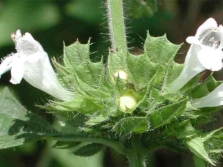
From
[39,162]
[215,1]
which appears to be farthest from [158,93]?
[215,1]

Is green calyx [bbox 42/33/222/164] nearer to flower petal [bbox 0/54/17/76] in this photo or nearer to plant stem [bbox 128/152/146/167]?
plant stem [bbox 128/152/146/167]

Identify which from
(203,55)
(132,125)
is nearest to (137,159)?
(132,125)

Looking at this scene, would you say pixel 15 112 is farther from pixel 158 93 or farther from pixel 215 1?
pixel 215 1

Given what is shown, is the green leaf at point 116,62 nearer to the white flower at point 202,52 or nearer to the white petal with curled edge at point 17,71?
the white flower at point 202,52

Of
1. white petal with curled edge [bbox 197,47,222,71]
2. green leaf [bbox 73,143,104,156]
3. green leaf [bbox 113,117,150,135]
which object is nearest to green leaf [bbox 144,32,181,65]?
white petal with curled edge [bbox 197,47,222,71]

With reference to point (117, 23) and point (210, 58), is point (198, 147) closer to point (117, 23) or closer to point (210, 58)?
point (210, 58)

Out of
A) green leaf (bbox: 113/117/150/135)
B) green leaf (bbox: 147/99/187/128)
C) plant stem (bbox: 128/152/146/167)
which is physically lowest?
plant stem (bbox: 128/152/146/167)
